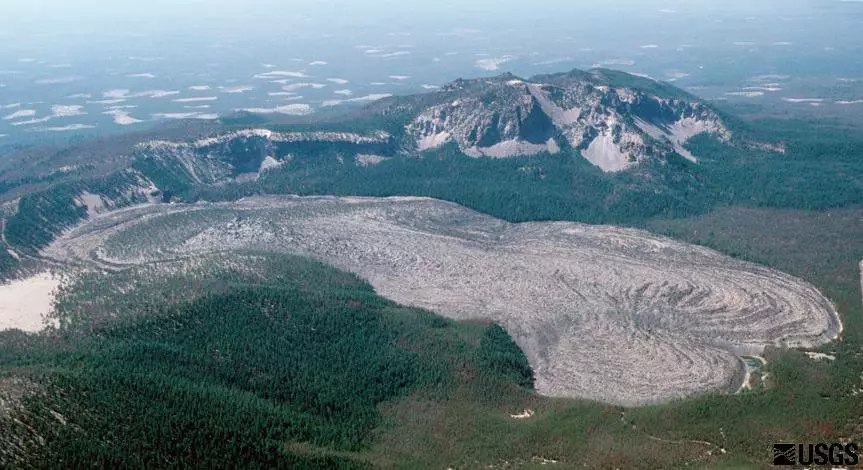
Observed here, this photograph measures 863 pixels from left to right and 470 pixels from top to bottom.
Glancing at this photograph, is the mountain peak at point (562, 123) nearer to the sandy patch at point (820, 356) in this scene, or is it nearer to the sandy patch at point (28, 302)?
the sandy patch at point (820, 356)

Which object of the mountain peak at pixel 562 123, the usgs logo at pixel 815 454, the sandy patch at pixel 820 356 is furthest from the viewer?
the mountain peak at pixel 562 123

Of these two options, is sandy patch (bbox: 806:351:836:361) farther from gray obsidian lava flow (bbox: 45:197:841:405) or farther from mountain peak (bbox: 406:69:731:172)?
mountain peak (bbox: 406:69:731:172)

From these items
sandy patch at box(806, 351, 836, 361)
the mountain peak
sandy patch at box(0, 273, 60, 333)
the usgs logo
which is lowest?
sandy patch at box(806, 351, 836, 361)

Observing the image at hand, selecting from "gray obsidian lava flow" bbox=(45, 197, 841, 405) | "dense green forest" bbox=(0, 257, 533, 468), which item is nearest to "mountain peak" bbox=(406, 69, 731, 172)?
"gray obsidian lava flow" bbox=(45, 197, 841, 405)

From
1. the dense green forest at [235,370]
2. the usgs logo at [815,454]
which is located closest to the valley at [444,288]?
the dense green forest at [235,370]

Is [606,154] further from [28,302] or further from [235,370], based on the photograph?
[28,302]

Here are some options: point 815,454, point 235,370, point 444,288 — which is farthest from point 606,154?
point 235,370
